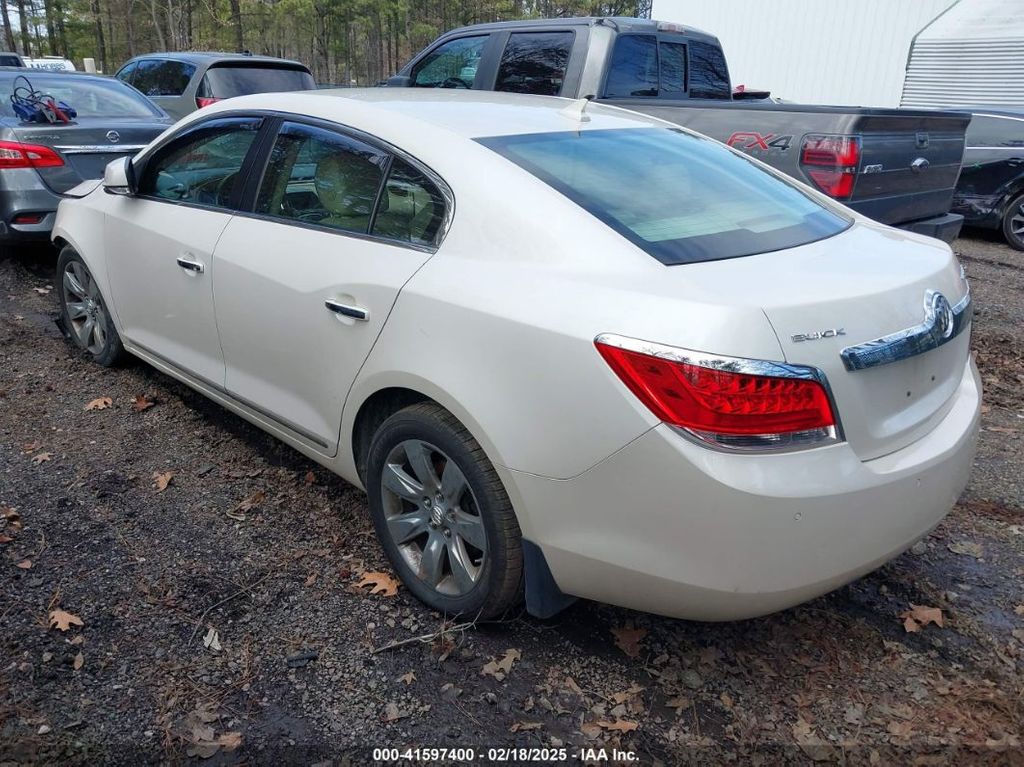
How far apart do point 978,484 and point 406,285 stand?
282cm

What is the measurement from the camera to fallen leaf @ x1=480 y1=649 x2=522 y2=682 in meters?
2.59

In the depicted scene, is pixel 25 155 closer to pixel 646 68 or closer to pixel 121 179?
pixel 121 179

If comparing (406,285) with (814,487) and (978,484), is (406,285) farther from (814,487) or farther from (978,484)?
(978,484)

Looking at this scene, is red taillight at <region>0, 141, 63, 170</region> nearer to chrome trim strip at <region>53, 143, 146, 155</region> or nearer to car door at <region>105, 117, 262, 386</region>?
chrome trim strip at <region>53, 143, 146, 155</region>

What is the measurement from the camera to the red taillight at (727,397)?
2.05 m

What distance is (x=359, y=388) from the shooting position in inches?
111

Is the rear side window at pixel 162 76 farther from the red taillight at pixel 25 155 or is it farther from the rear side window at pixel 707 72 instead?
the rear side window at pixel 707 72

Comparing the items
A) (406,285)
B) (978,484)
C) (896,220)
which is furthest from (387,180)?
(896,220)

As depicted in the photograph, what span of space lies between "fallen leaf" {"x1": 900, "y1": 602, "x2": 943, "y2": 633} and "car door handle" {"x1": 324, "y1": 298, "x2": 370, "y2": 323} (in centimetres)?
209

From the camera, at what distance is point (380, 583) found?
301cm

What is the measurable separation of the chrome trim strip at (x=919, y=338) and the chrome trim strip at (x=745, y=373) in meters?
0.14

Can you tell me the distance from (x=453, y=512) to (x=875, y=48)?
1964cm

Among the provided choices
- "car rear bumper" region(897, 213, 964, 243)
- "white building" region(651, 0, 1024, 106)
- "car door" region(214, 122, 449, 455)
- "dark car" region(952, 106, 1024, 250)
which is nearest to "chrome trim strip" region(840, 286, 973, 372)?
"car door" region(214, 122, 449, 455)

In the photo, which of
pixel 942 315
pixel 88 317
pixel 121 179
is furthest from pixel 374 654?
pixel 88 317
